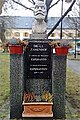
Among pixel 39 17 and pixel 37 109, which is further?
pixel 39 17

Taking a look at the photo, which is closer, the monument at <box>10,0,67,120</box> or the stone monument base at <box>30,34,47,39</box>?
A: the monument at <box>10,0,67,120</box>

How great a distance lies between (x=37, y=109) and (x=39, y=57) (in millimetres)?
Result: 1284

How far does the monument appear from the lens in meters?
7.82

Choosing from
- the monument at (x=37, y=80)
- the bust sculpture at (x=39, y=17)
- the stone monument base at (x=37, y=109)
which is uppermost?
the bust sculpture at (x=39, y=17)

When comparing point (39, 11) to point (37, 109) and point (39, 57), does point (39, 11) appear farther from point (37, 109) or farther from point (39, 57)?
point (37, 109)

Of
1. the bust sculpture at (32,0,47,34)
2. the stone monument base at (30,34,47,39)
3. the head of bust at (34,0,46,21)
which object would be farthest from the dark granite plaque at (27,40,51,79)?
the head of bust at (34,0,46,21)

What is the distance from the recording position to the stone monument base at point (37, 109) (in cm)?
782

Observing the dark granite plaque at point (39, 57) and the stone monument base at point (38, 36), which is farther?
the stone monument base at point (38, 36)

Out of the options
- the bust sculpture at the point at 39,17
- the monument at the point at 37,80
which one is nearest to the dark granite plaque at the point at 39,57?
the monument at the point at 37,80

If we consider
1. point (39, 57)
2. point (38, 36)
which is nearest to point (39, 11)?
point (38, 36)

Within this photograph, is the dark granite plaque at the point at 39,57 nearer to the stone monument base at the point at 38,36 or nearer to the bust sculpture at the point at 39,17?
the stone monument base at the point at 38,36

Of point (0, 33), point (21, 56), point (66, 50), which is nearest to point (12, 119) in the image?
point (21, 56)

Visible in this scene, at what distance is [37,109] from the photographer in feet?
25.7

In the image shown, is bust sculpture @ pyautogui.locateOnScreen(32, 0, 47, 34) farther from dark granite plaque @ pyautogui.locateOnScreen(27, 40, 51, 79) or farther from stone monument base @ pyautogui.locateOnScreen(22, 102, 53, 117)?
stone monument base @ pyautogui.locateOnScreen(22, 102, 53, 117)
